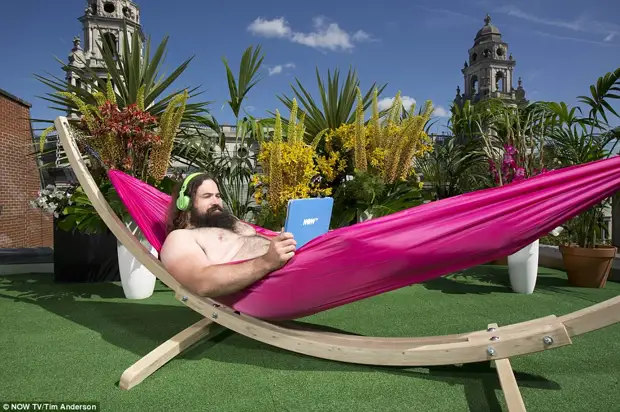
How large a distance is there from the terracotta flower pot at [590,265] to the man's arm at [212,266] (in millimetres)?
3260

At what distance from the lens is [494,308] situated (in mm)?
3135

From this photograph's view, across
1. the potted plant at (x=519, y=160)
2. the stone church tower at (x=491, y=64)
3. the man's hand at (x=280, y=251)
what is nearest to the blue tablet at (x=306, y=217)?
the man's hand at (x=280, y=251)

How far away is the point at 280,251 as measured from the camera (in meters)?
1.71

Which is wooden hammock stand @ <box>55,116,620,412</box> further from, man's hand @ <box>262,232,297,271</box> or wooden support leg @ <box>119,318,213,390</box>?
man's hand @ <box>262,232,297,271</box>

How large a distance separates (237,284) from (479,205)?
3.36ft

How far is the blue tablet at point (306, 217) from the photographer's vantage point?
188 cm

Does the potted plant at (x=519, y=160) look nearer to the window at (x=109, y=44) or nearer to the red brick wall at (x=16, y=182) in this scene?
the window at (x=109, y=44)

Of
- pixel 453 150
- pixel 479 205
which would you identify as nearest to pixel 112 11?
pixel 453 150

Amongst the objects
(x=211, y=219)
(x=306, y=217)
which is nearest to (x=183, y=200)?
(x=211, y=219)

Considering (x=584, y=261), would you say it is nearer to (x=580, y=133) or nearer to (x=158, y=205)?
(x=580, y=133)

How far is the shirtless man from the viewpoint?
178 cm

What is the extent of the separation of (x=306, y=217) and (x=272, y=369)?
28.4 inches

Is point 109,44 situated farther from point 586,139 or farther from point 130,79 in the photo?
point 586,139

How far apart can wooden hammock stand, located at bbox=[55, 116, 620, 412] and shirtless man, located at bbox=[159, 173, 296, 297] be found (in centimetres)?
18
